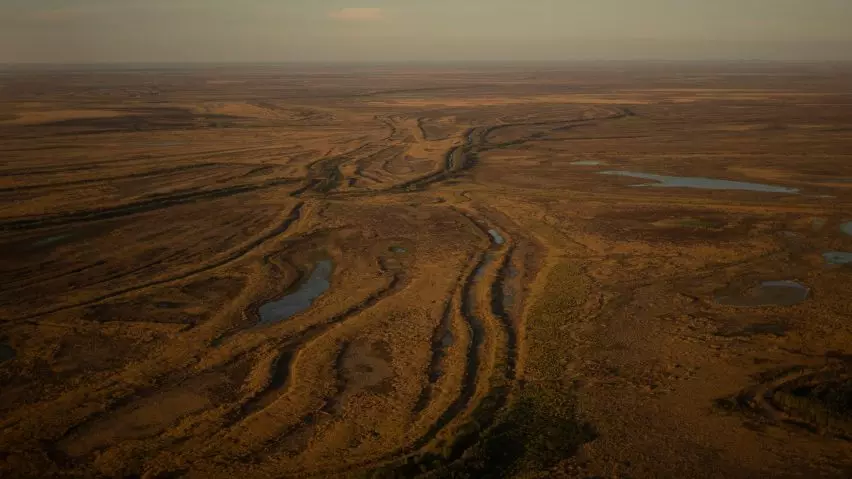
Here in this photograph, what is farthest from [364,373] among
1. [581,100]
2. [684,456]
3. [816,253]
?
[581,100]

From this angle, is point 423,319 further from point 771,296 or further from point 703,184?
point 703,184

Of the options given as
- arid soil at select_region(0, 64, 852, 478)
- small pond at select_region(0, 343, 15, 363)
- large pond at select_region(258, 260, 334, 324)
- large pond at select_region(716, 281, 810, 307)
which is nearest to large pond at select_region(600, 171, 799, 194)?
arid soil at select_region(0, 64, 852, 478)

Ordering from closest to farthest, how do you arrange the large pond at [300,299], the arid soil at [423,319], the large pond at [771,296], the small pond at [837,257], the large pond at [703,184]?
1. the arid soil at [423,319]
2. the large pond at [300,299]
3. the large pond at [771,296]
4. the small pond at [837,257]
5. the large pond at [703,184]

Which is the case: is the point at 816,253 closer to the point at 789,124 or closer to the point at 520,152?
the point at 520,152

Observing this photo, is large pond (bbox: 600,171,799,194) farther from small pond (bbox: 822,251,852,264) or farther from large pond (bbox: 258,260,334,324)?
large pond (bbox: 258,260,334,324)

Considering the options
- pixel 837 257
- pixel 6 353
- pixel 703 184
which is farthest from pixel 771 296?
pixel 6 353

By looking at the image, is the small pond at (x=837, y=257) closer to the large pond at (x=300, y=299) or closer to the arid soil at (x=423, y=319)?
the arid soil at (x=423, y=319)

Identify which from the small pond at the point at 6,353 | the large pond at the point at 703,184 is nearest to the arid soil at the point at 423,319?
the small pond at the point at 6,353

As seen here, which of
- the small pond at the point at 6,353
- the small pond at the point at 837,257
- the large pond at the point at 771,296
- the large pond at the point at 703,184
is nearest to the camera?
the small pond at the point at 6,353
